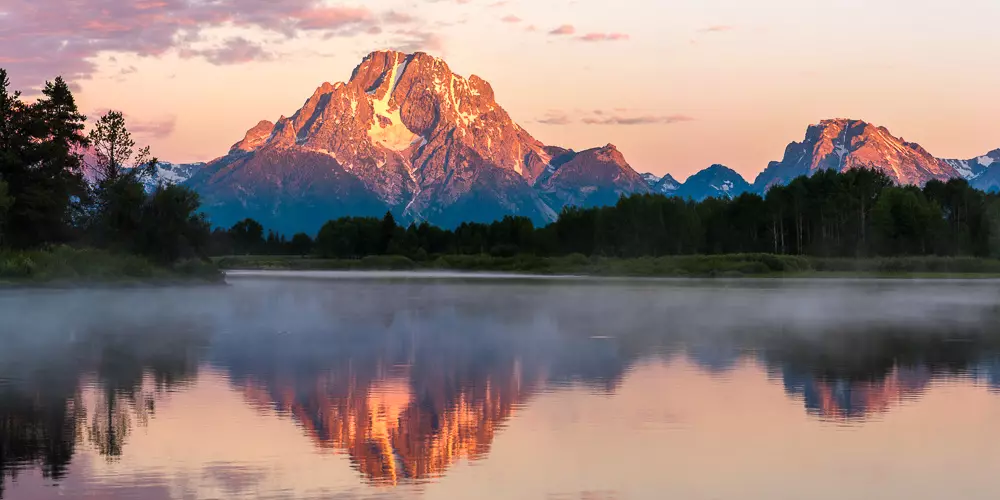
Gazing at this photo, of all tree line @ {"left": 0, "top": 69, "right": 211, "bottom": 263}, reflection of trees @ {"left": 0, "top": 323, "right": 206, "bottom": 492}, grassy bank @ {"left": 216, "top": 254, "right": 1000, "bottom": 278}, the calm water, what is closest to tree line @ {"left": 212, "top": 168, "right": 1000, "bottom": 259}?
grassy bank @ {"left": 216, "top": 254, "right": 1000, "bottom": 278}

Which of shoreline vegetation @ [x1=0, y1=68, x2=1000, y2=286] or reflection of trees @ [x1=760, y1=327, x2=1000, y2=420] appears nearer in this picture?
reflection of trees @ [x1=760, y1=327, x2=1000, y2=420]

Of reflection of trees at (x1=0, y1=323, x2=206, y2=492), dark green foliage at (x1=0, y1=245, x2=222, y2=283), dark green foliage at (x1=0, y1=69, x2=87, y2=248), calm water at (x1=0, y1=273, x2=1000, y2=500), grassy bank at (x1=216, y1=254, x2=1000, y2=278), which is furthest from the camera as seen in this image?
grassy bank at (x1=216, y1=254, x2=1000, y2=278)

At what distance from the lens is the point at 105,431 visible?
16.5 m

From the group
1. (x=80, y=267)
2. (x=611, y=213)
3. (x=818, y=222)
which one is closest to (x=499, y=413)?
(x=80, y=267)

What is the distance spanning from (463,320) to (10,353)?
19368 mm

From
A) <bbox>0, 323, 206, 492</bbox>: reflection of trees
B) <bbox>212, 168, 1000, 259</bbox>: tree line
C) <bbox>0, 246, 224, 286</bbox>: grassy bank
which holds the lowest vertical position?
<bbox>0, 323, 206, 492</bbox>: reflection of trees

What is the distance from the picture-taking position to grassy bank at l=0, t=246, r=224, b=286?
232 feet

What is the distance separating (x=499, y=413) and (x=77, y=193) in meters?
76.4

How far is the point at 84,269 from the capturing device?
253 feet

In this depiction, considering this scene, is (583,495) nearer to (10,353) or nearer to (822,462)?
(822,462)

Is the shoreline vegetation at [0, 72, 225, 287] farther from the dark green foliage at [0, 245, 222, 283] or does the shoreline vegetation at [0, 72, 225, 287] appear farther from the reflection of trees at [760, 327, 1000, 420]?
the reflection of trees at [760, 327, 1000, 420]

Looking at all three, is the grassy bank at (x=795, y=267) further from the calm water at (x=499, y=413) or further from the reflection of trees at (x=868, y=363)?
the reflection of trees at (x=868, y=363)

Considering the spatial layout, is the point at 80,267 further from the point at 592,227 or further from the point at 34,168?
the point at 592,227

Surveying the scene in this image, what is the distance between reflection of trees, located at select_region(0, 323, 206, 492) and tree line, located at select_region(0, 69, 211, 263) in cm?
4476
